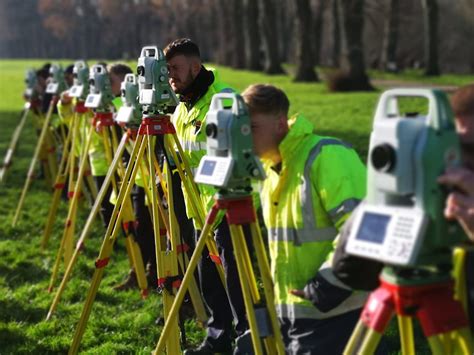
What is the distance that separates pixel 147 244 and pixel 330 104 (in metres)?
13.8

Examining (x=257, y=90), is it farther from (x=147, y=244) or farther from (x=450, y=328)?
(x=147, y=244)

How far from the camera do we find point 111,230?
4824 mm

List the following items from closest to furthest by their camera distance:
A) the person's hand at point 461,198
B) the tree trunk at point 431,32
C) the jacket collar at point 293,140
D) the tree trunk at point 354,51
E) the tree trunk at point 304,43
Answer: the person's hand at point 461,198, the jacket collar at point 293,140, the tree trunk at point 354,51, the tree trunk at point 304,43, the tree trunk at point 431,32

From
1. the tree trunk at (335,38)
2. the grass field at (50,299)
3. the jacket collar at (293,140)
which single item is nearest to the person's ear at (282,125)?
the jacket collar at (293,140)

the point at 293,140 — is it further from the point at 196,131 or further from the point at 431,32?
the point at 431,32

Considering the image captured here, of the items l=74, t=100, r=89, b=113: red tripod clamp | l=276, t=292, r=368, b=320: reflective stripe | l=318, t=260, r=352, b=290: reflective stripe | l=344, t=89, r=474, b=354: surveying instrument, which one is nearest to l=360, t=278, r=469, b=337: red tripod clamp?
l=344, t=89, r=474, b=354: surveying instrument

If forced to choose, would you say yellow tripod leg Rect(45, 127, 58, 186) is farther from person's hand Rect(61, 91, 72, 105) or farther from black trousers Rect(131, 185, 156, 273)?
black trousers Rect(131, 185, 156, 273)

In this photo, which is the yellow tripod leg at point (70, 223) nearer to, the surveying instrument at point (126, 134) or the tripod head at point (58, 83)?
the surveying instrument at point (126, 134)

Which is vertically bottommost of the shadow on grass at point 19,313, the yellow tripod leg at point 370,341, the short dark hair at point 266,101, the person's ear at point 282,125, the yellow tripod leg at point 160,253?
the shadow on grass at point 19,313

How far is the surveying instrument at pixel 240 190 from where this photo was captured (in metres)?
2.97

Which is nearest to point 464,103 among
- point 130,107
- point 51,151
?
point 130,107

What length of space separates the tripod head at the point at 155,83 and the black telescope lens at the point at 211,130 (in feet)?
5.08

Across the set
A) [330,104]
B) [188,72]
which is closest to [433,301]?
[188,72]

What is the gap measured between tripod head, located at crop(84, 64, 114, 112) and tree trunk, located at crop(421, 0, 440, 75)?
2688cm
